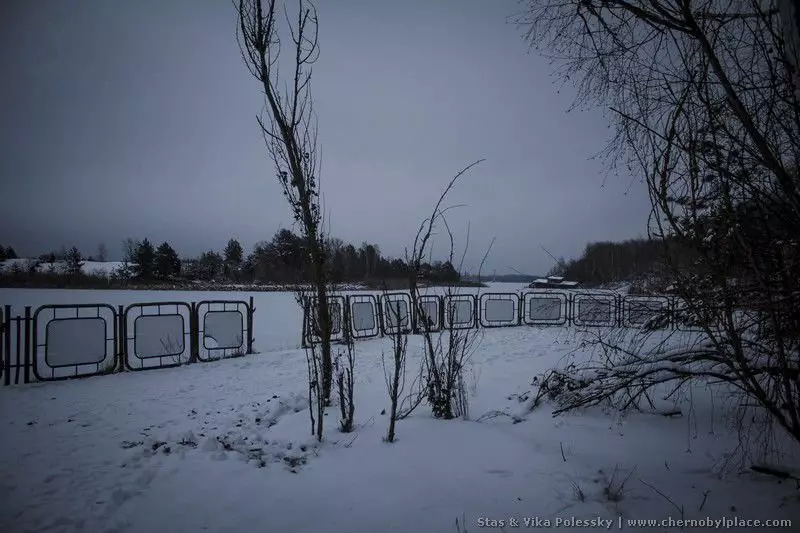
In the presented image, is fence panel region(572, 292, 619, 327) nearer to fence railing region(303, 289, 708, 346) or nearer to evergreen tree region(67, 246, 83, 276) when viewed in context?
fence railing region(303, 289, 708, 346)

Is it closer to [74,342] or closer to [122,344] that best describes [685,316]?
[122,344]

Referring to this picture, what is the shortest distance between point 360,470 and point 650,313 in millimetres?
3042

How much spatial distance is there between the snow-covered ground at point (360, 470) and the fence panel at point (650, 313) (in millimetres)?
1112

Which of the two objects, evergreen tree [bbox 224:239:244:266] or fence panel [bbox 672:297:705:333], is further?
evergreen tree [bbox 224:239:244:266]

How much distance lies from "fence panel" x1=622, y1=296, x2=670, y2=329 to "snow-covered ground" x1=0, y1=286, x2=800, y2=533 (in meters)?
1.11

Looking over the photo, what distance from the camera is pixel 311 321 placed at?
387 centimetres

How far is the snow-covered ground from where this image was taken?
95.7 inches

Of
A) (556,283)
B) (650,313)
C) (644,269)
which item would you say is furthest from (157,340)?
(556,283)

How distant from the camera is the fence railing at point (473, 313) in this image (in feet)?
10.9

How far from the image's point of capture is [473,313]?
977cm

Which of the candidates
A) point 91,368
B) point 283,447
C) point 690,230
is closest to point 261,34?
point 283,447

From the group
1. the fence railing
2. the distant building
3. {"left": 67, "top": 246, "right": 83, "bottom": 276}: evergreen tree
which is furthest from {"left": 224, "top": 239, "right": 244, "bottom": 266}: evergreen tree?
the fence railing

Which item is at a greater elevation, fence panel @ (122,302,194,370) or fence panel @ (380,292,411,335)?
fence panel @ (380,292,411,335)

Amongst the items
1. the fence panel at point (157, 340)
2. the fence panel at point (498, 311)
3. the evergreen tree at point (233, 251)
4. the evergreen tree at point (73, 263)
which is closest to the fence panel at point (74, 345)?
the fence panel at point (157, 340)
